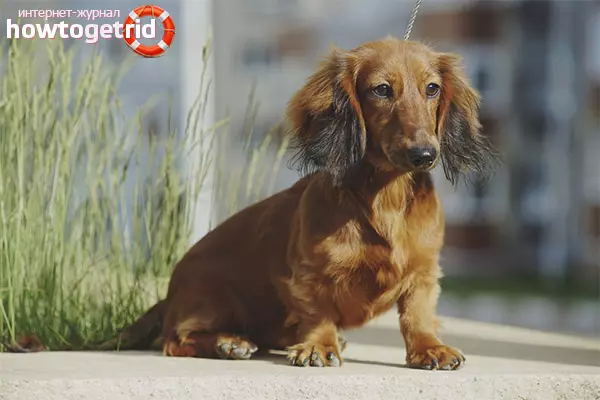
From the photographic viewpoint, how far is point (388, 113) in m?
2.99

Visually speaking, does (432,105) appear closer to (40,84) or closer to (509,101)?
(40,84)

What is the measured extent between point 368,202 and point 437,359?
0.50m

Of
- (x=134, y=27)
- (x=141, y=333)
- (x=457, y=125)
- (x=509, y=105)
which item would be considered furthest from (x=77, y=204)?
(x=509, y=105)

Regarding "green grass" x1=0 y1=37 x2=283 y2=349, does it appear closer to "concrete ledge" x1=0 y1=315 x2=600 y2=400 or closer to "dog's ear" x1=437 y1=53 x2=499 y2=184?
"concrete ledge" x1=0 y1=315 x2=600 y2=400

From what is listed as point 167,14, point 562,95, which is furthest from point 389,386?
point 562,95

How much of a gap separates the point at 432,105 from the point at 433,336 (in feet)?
2.26

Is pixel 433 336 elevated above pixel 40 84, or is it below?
below

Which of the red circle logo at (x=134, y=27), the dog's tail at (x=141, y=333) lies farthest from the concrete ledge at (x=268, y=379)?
the red circle logo at (x=134, y=27)

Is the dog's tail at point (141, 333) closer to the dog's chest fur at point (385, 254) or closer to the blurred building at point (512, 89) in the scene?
the dog's chest fur at point (385, 254)

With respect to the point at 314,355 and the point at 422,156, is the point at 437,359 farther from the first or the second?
the point at 422,156

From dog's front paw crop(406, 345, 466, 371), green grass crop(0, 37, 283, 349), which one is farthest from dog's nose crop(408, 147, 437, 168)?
green grass crop(0, 37, 283, 349)

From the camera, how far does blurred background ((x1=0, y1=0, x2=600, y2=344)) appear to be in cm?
1591

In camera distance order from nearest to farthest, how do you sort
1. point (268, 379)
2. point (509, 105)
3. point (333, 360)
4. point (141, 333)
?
1. point (268, 379)
2. point (333, 360)
3. point (141, 333)
4. point (509, 105)

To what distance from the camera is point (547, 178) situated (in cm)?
1838
